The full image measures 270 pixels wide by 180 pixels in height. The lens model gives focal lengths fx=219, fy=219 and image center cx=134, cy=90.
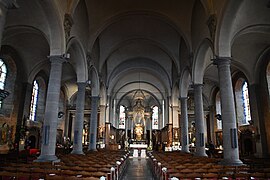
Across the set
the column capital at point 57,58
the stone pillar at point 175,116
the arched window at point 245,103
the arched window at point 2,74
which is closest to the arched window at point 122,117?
the stone pillar at point 175,116

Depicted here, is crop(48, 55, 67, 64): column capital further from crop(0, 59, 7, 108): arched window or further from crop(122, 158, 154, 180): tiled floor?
crop(0, 59, 7, 108): arched window

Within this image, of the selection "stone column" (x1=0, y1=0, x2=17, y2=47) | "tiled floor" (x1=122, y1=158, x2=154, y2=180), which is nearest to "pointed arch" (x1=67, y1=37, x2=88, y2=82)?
"tiled floor" (x1=122, y1=158, x2=154, y2=180)

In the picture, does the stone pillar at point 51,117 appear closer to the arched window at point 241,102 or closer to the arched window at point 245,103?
the arched window at point 241,102

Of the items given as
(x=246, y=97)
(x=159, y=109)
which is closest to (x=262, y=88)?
(x=246, y=97)

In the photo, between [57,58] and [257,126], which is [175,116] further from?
[57,58]

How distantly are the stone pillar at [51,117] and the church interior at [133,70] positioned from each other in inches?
2.0

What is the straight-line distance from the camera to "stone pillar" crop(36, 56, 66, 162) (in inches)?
422

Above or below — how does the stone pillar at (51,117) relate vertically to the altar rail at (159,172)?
above

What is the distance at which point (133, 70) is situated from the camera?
3219cm

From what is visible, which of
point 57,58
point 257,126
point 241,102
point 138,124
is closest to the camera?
point 57,58

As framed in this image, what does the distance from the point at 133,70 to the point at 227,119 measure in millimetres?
22121

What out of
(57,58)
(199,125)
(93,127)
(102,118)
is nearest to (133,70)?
(102,118)

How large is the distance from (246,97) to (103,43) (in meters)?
16.4

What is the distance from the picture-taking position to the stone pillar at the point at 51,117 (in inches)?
422
